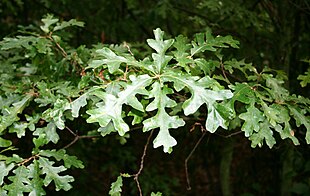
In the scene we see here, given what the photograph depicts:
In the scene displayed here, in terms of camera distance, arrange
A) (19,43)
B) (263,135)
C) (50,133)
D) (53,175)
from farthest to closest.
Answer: (19,43) → (50,133) → (53,175) → (263,135)

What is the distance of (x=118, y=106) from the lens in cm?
155

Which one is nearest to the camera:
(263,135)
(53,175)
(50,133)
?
(263,135)

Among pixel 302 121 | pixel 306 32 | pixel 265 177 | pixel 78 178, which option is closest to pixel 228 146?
pixel 265 177

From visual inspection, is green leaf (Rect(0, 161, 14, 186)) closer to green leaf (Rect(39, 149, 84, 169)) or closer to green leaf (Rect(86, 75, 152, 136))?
green leaf (Rect(39, 149, 84, 169))

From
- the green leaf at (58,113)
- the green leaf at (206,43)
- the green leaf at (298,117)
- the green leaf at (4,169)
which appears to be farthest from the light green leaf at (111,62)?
the green leaf at (298,117)

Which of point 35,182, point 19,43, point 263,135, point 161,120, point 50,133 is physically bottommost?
point 35,182

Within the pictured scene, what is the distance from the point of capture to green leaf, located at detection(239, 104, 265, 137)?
171 cm

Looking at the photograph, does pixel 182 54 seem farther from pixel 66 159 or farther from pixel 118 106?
pixel 66 159

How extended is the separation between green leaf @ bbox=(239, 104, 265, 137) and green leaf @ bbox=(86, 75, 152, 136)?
44 centimetres

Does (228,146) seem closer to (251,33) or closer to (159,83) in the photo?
(251,33)

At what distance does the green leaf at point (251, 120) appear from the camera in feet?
5.61

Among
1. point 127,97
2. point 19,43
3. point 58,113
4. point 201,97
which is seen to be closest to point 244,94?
point 201,97

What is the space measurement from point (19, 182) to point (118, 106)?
0.61 m

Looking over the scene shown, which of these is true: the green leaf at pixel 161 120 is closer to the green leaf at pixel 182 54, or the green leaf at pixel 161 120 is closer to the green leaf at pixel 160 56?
the green leaf at pixel 160 56
